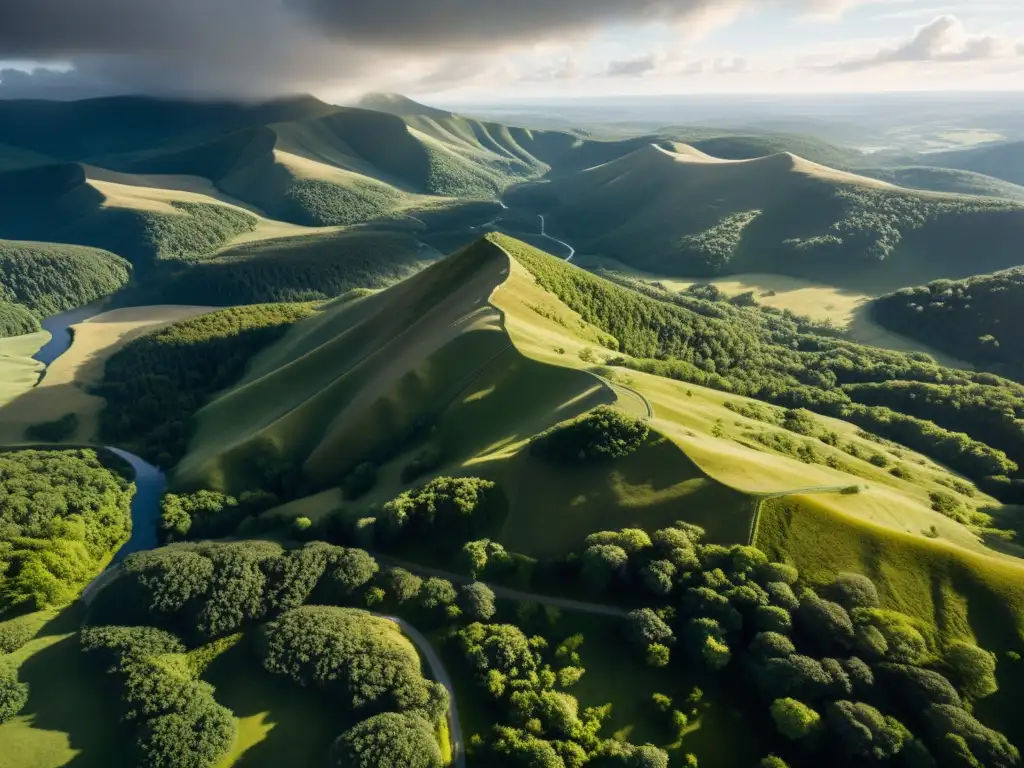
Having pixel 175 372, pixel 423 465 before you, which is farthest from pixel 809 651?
pixel 175 372

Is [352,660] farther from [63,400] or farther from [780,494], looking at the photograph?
[63,400]

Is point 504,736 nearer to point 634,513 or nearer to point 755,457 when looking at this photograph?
point 634,513

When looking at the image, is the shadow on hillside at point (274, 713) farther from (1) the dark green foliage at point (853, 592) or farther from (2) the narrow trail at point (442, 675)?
(1) the dark green foliage at point (853, 592)

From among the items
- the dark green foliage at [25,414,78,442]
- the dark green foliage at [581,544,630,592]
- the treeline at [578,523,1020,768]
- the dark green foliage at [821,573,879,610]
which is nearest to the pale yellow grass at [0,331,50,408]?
the dark green foliage at [25,414,78,442]

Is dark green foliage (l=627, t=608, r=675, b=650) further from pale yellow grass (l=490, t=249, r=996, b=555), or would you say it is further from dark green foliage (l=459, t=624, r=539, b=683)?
pale yellow grass (l=490, t=249, r=996, b=555)

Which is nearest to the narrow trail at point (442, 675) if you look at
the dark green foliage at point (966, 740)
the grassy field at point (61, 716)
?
the grassy field at point (61, 716)

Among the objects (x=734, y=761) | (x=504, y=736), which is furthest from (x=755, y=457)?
(x=504, y=736)
